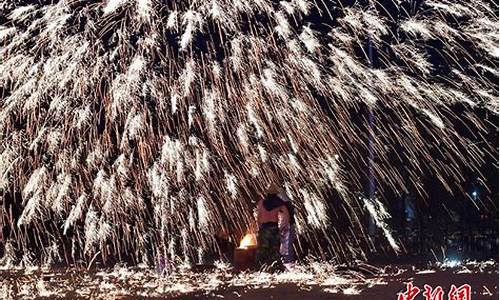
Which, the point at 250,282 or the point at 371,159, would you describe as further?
the point at 371,159

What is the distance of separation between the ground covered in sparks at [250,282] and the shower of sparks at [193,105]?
1341mm

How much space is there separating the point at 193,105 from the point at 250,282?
3.02m

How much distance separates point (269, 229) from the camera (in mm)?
14906

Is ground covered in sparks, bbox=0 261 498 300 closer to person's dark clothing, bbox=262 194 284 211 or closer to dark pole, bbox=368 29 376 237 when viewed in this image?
person's dark clothing, bbox=262 194 284 211

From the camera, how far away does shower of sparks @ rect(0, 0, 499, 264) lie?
511 inches

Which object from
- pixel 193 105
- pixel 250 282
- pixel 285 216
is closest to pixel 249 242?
pixel 285 216

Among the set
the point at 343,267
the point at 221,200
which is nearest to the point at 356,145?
the point at 221,200

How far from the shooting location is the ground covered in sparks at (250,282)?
11.5m

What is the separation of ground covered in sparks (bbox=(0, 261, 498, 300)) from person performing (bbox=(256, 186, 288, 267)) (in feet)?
1.99

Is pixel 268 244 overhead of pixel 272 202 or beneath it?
beneath

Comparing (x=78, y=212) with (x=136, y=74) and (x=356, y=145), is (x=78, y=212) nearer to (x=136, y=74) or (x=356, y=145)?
(x=136, y=74)

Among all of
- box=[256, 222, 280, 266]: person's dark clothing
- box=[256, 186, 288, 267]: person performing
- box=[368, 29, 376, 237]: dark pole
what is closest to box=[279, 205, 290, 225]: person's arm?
box=[256, 186, 288, 267]: person performing

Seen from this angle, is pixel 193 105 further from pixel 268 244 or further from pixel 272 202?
pixel 268 244

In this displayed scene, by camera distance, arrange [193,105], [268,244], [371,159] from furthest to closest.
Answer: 1. [371,159]
2. [268,244]
3. [193,105]
